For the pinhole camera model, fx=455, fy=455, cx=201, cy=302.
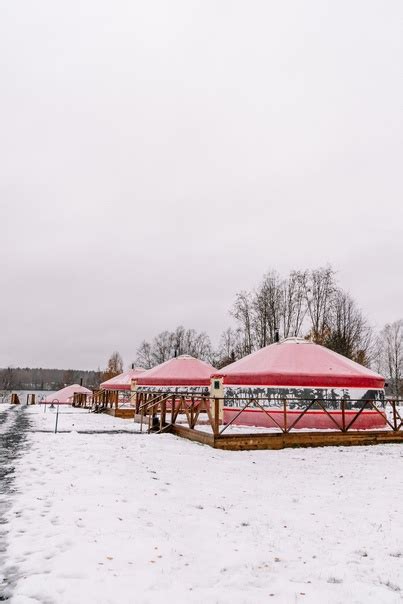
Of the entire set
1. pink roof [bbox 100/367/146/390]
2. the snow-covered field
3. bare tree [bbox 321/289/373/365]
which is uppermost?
bare tree [bbox 321/289/373/365]

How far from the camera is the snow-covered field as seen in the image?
4.38m

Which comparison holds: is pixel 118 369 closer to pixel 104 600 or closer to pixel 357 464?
pixel 357 464

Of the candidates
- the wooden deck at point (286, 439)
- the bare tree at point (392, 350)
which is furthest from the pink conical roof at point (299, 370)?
the bare tree at point (392, 350)

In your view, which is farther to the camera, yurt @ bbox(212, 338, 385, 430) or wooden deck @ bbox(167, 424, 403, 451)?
yurt @ bbox(212, 338, 385, 430)

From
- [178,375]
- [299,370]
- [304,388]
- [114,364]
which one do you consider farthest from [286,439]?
[114,364]

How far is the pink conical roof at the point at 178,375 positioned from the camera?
31328 mm

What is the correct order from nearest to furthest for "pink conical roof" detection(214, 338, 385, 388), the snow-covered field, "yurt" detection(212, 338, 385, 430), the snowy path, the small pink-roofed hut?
the snow-covered field
the snowy path
"yurt" detection(212, 338, 385, 430)
"pink conical roof" detection(214, 338, 385, 388)
the small pink-roofed hut

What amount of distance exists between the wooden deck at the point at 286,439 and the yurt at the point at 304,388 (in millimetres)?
2547

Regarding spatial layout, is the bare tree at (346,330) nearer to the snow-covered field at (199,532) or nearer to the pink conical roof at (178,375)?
the pink conical roof at (178,375)

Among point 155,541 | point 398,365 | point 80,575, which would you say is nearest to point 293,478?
point 155,541

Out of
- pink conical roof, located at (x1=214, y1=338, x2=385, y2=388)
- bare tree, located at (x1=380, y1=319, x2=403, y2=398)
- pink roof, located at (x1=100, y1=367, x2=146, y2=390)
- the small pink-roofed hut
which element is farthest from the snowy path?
bare tree, located at (x1=380, y1=319, x2=403, y2=398)

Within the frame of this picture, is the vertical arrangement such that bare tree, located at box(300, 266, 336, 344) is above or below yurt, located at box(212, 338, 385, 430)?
above

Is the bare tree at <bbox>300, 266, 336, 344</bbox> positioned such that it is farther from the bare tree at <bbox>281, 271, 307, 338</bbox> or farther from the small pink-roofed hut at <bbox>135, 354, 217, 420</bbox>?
the small pink-roofed hut at <bbox>135, 354, 217, 420</bbox>

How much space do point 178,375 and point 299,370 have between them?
1360 cm
